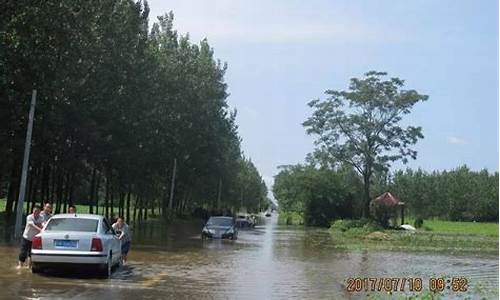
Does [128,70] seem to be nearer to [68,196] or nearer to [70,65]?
[70,65]

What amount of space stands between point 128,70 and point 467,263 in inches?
867

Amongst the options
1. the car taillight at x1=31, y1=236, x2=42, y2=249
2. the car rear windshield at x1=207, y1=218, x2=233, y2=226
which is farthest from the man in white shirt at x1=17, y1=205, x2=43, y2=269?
the car rear windshield at x1=207, y1=218, x2=233, y2=226

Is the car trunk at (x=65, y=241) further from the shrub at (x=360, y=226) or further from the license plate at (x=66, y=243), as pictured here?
the shrub at (x=360, y=226)

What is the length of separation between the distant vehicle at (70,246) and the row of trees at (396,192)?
6224 centimetres

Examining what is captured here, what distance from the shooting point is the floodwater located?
14344mm

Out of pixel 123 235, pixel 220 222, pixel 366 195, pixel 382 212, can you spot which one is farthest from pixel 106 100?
pixel 382 212

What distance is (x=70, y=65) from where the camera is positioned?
107ft

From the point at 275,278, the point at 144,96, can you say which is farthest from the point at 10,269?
the point at 144,96

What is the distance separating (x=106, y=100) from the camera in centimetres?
3878

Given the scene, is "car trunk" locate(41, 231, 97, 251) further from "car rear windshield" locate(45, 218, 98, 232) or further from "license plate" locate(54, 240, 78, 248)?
"car rear windshield" locate(45, 218, 98, 232)

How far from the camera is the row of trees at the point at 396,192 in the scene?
82.9 metres

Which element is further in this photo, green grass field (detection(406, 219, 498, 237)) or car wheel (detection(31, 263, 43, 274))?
green grass field (detection(406, 219, 498, 237))

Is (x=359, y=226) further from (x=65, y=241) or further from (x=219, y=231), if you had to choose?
(x=65, y=241)

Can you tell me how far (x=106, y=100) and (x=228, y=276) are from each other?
881 inches
